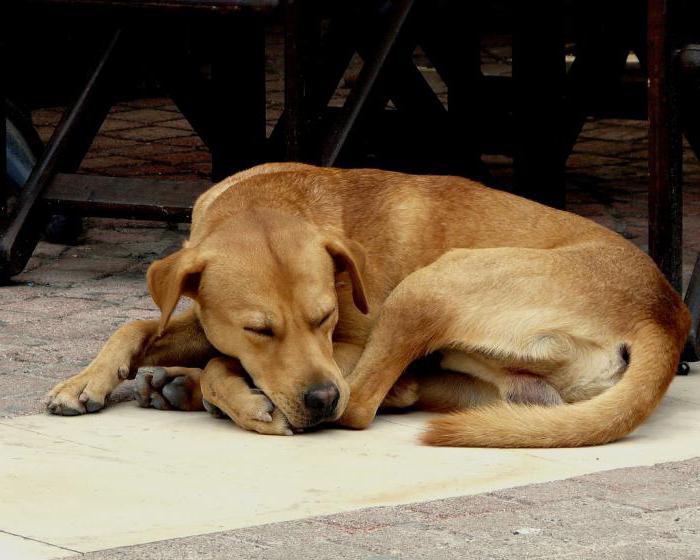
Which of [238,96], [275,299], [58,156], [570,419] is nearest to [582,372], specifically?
[570,419]

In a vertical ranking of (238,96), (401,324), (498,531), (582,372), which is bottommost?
(238,96)

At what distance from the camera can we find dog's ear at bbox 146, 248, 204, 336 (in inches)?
156

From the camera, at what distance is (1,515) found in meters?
3.20

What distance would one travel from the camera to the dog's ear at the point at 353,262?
160 inches

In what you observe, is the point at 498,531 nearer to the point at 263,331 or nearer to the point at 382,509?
the point at 382,509

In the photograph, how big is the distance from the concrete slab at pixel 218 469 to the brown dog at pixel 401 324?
84 mm

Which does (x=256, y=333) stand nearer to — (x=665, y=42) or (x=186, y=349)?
(x=186, y=349)

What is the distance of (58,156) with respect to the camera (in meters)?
6.31

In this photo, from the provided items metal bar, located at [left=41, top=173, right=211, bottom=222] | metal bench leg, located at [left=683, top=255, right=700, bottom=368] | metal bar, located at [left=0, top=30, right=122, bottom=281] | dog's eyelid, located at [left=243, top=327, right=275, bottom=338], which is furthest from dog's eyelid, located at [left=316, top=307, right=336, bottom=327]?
metal bar, located at [left=0, top=30, right=122, bottom=281]

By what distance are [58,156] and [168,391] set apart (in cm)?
236

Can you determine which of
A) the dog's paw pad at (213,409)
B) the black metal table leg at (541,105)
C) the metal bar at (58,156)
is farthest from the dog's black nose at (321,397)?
the black metal table leg at (541,105)

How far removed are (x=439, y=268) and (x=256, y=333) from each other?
61cm

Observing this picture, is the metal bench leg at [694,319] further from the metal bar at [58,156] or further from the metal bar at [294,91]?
the metal bar at [58,156]

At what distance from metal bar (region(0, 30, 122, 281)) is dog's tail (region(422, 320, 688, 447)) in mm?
2812
